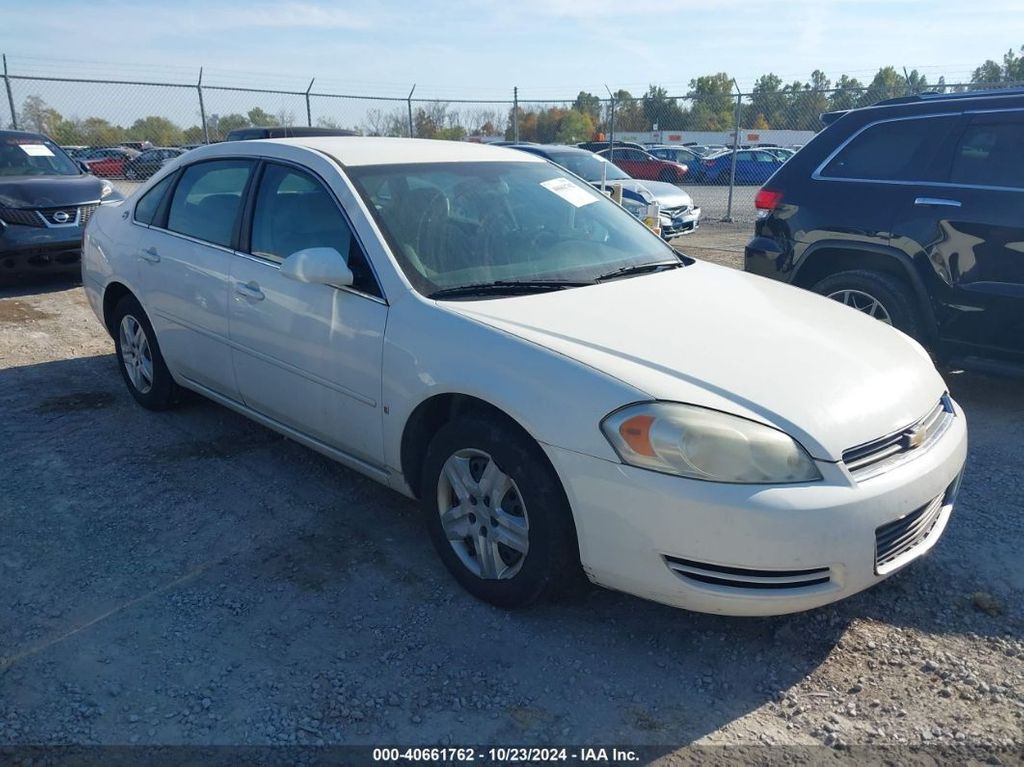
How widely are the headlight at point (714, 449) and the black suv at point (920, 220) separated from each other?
309cm

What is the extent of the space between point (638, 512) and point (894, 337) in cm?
163

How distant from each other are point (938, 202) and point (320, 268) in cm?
384

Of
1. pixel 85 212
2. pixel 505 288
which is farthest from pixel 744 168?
pixel 505 288

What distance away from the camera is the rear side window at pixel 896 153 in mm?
5203

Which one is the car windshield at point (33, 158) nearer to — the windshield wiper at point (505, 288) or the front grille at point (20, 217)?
the front grille at point (20, 217)

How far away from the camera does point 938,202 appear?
5.06m

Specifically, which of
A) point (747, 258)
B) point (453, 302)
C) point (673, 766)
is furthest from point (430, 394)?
point (747, 258)

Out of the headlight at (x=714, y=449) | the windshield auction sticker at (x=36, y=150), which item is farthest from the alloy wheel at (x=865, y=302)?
the windshield auction sticker at (x=36, y=150)

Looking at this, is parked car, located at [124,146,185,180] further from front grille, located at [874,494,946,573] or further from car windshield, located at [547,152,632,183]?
front grille, located at [874,494,946,573]

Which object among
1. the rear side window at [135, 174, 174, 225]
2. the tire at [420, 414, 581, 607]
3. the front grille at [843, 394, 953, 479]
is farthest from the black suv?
the rear side window at [135, 174, 174, 225]

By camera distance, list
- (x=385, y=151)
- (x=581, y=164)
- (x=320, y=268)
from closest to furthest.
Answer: (x=320, y=268), (x=385, y=151), (x=581, y=164)

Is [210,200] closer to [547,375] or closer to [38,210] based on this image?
[547,375]

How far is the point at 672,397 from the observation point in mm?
2586

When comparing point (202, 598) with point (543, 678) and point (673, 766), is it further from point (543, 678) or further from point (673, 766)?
point (673, 766)
